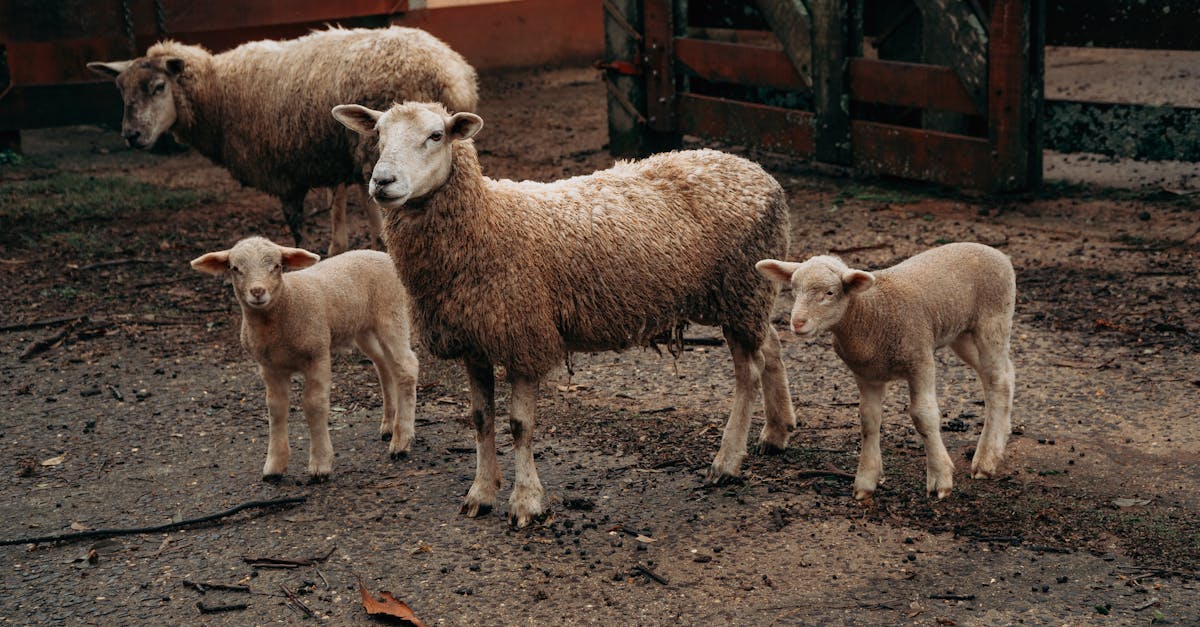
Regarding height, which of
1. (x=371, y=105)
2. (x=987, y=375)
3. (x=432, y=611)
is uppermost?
(x=371, y=105)

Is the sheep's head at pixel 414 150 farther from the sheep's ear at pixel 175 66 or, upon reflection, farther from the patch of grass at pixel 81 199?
the patch of grass at pixel 81 199

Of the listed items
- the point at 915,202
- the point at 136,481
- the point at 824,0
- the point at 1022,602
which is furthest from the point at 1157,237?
the point at 136,481

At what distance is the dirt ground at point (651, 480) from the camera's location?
464cm

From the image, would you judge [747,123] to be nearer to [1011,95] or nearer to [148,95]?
[1011,95]

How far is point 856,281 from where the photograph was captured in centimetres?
503

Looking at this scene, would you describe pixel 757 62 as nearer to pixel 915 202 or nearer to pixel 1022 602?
pixel 915 202

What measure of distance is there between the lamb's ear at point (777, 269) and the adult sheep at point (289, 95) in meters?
4.02

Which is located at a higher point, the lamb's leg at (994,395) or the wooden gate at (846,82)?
the wooden gate at (846,82)

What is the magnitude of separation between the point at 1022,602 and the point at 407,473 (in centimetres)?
283

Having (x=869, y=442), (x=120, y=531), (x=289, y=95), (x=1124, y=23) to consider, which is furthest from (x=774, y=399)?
(x=1124, y=23)

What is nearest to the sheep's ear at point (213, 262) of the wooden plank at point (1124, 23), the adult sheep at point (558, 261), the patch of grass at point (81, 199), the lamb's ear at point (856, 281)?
the adult sheep at point (558, 261)

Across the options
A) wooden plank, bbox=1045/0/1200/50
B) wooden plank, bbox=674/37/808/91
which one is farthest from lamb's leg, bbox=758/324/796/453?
wooden plank, bbox=674/37/808/91

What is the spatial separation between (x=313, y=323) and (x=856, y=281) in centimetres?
242

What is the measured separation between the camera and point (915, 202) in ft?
33.3
